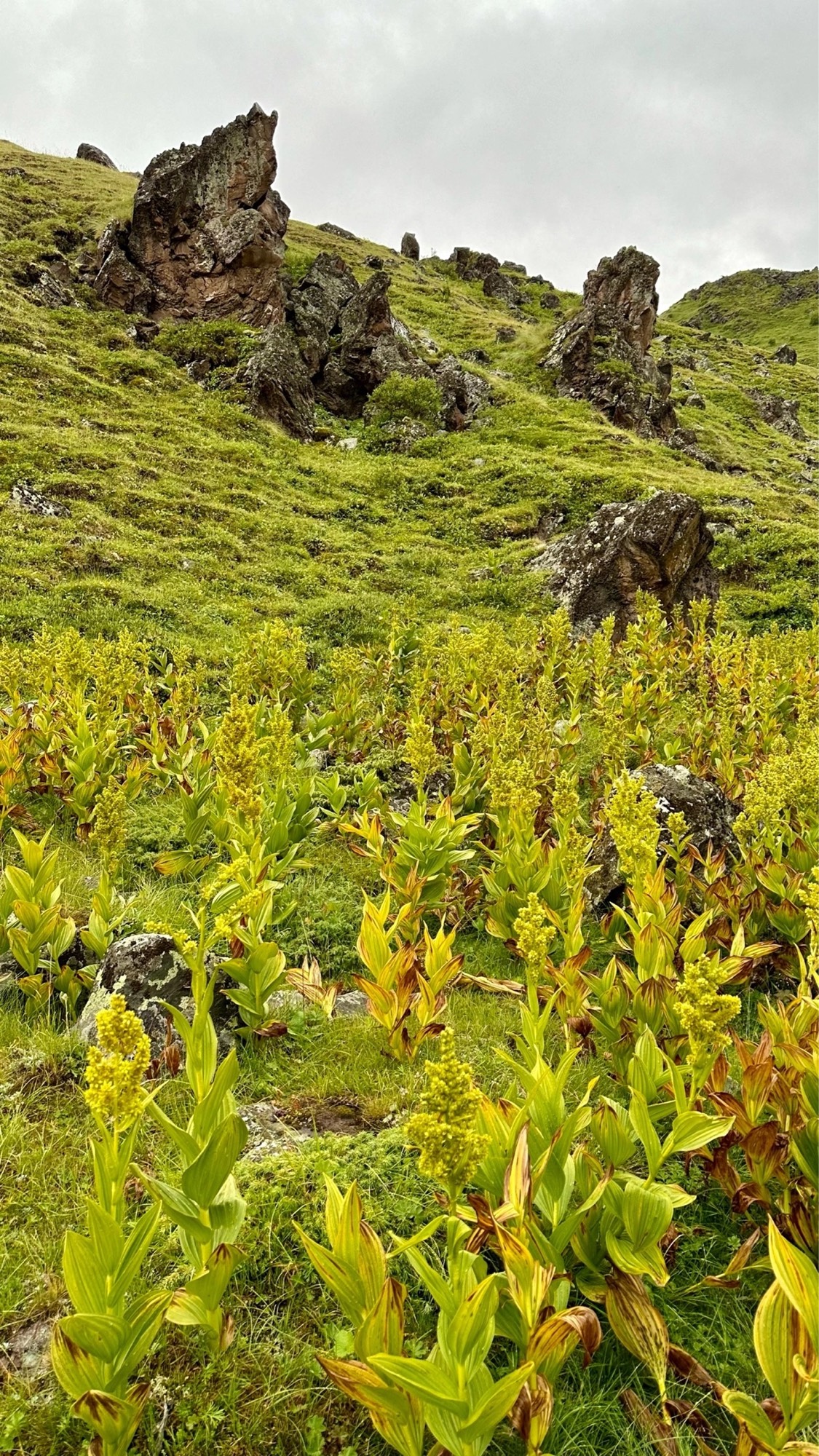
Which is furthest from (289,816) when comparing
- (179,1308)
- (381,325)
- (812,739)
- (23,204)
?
(23,204)

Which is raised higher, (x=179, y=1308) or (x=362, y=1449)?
(x=179, y=1308)

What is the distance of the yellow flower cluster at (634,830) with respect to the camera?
12.0ft

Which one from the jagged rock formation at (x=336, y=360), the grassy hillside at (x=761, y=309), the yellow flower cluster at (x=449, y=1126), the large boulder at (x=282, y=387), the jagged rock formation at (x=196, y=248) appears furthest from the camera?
the grassy hillside at (x=761, y=309)

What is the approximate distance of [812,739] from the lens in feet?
20.2

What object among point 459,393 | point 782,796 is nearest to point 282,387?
point 459,393

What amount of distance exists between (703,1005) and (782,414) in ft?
201

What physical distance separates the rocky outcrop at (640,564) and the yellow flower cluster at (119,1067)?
12951 millimetres

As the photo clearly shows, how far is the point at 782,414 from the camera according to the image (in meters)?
51.9

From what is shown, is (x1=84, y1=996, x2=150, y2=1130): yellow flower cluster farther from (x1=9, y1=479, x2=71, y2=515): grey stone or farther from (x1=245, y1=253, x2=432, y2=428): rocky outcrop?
(x1=245, y1=253, x2=432, y2=428): rocky outcrop

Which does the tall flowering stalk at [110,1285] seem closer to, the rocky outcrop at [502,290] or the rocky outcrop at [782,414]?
the rocky outcrop at [782,414]

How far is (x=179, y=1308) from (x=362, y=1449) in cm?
62

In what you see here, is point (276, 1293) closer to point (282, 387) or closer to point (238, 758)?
point (238, 758)

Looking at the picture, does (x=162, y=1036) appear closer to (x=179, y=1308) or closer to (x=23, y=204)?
(x=179, y=1308)

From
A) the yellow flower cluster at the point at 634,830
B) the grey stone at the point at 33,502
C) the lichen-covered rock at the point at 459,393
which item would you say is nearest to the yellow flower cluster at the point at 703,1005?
the yellow flower cluster at the point at 634,830
